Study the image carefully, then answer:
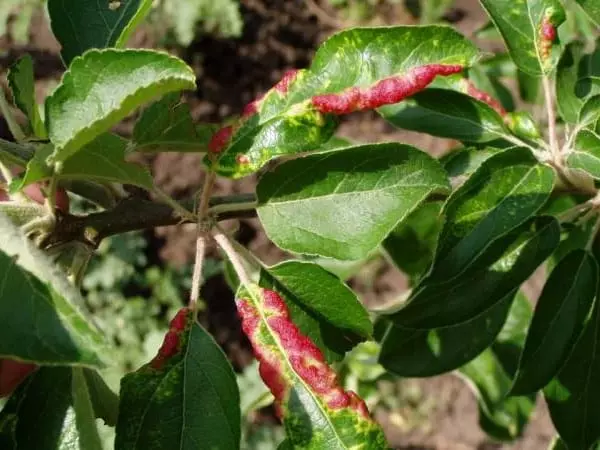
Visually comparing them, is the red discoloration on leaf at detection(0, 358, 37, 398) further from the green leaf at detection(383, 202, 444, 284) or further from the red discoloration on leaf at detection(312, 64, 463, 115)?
the green leaf at detection(383, 202, 444, 284)

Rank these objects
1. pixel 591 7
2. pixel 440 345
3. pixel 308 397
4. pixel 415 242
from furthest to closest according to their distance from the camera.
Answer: pixel 415 242
pixel 440 345
pixel 591 7
pixel 308 397

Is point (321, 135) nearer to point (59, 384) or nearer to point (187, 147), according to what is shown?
point (187, 147)

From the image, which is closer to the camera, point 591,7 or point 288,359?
point 288,359

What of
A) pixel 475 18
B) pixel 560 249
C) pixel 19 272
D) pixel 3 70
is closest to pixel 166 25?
pixel 3 70

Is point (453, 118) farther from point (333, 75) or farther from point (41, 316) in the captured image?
point (41, 316)

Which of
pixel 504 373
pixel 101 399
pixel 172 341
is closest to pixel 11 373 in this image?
pixel 101 399

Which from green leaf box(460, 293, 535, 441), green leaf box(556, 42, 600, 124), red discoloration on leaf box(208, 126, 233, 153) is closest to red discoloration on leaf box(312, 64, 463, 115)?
red discoloration on leaf box(208, 126, 233, 153)

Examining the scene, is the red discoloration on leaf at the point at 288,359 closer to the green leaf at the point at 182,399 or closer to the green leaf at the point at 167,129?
the green leaf at the point at 182,399

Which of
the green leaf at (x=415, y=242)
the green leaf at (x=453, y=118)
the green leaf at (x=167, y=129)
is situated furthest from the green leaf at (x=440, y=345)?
the green leaf at (x=167, y=129)
